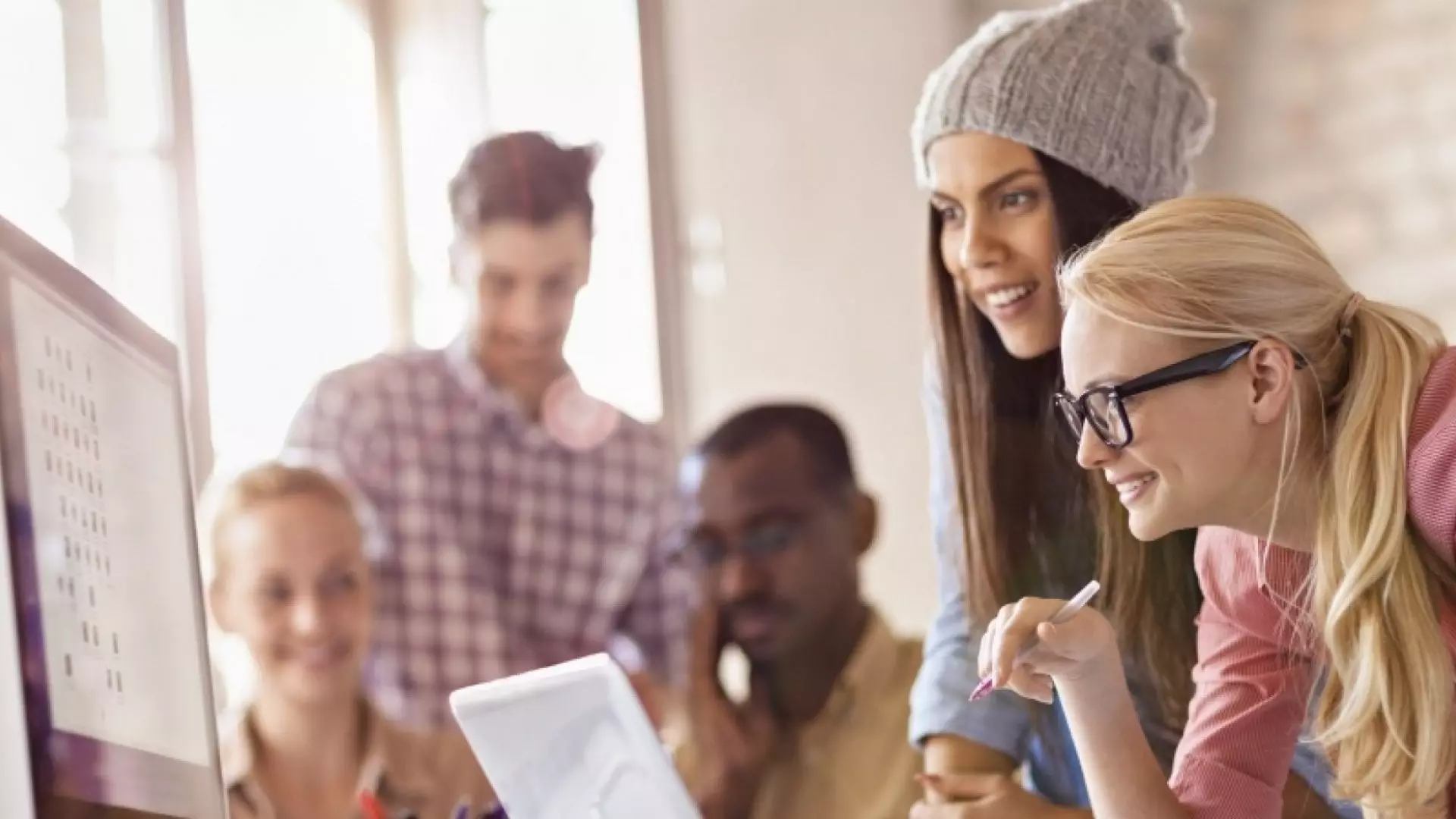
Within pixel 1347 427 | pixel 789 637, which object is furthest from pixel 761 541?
pixel 1347 427

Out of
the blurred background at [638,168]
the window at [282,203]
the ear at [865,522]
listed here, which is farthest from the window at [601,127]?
the ear at [865,522]

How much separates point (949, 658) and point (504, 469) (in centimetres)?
52

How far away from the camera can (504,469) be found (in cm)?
158

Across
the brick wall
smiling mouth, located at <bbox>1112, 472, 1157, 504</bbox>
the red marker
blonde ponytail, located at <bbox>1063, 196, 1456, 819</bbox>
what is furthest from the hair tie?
the red marker

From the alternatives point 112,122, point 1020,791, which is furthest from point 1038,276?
point 112,122

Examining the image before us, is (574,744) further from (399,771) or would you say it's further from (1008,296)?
(399,771)

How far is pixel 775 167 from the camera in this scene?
1.46 metres

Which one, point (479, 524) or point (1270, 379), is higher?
point (1270, 379)

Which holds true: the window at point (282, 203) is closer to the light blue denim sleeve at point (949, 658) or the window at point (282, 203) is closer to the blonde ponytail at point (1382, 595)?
the light blue denim sleeve at point (949, 658)

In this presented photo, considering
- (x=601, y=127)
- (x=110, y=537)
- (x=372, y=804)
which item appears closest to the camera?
(x=110, y=537)

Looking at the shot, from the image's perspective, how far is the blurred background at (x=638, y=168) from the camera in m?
1.33

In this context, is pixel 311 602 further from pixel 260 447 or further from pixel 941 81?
pixel 941 81

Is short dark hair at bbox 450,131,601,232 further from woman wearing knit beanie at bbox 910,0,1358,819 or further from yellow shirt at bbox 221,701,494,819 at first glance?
yellow shirt at bbox 221,701,494,819

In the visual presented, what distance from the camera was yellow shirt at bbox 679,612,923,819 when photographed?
139 cm
